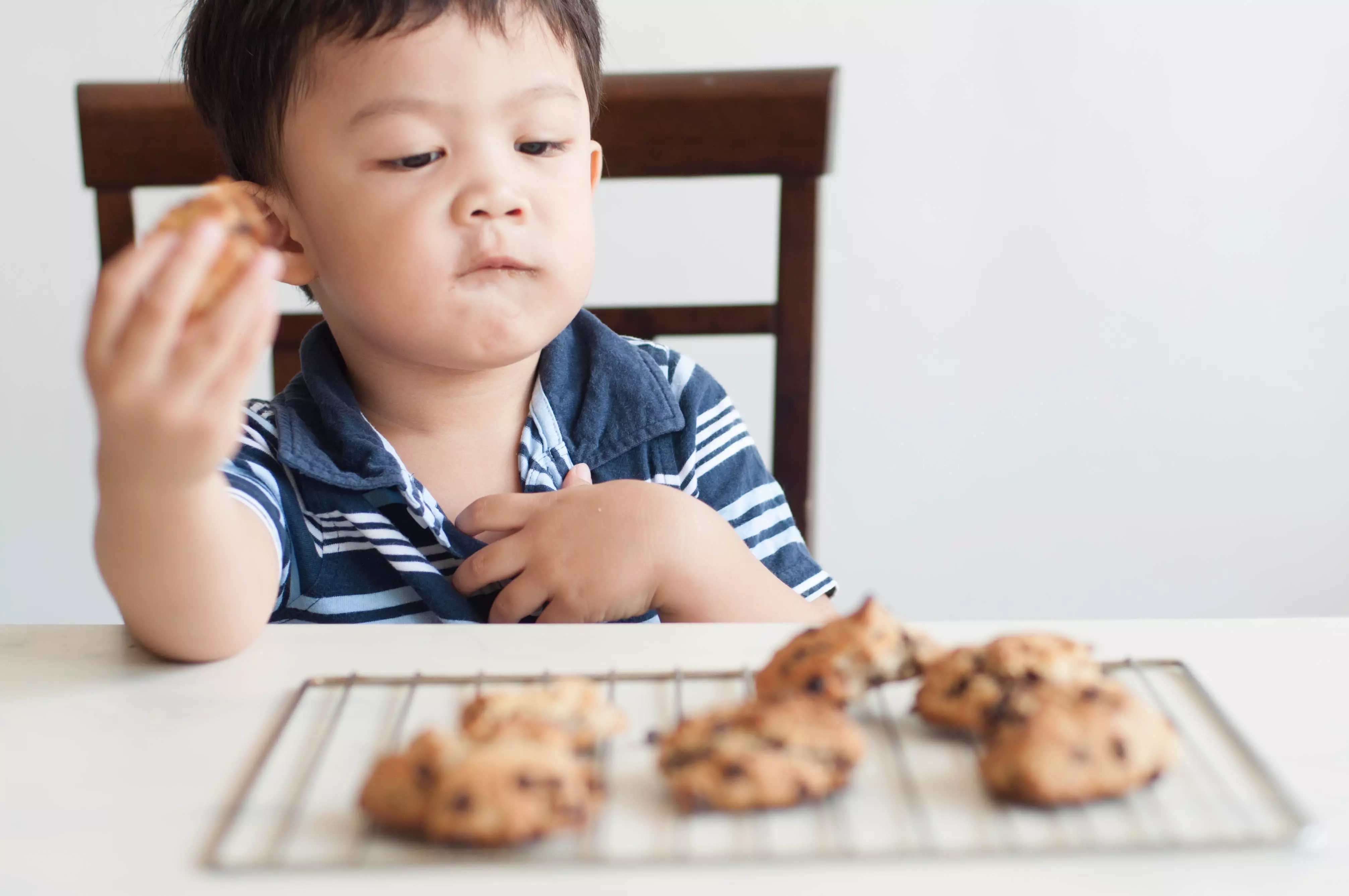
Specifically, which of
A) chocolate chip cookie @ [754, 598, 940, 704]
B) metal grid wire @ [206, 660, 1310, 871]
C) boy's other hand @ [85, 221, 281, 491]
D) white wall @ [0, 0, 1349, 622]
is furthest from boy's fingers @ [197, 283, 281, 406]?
white wall @ [0, 0, 1349, 622]

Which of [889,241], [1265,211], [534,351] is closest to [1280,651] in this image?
[534,351]

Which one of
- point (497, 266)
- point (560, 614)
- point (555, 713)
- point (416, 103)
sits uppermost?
point (416, 103)

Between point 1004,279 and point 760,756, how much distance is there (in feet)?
5.28

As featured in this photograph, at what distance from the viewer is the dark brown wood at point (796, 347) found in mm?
1135

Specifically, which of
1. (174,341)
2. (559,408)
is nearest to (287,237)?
(559,408)

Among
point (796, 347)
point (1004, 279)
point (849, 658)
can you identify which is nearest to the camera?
point (849, 658)

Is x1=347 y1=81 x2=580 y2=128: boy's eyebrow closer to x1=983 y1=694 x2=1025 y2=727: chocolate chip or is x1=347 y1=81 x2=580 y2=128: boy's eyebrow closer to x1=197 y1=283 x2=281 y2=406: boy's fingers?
x1=197 y1=283 x2=281 y2=406: boy's fingers

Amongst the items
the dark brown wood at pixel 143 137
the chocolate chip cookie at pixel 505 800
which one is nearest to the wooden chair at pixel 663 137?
the dark brown wood at pixel 143 137

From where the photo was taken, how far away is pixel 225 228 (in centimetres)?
53

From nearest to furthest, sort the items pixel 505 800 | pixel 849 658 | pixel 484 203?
1. pixel 505 800
2. pixel 849 658
3. pixel 484 203

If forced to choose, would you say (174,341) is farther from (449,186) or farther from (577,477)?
(577,477)

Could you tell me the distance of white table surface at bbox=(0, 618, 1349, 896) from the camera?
0.40 m

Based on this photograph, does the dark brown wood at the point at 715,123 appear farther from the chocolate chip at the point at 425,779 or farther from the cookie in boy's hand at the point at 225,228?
the chocolate chip at the point at 425,779

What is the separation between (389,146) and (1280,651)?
0.58 m
